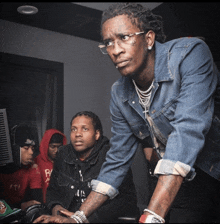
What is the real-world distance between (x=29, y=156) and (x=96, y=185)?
0.88 metres

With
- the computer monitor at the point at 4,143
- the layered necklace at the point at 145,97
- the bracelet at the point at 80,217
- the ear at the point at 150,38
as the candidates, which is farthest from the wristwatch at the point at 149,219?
the computer monitor at the point at 4,143

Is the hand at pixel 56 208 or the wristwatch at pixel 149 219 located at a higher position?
the wristwatch at pixel 149 219

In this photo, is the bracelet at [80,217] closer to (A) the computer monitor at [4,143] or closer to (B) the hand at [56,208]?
(B) the hand at [56,208]

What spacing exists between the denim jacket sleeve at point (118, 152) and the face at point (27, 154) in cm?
→ 80

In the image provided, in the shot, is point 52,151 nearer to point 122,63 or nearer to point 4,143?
point 4,143

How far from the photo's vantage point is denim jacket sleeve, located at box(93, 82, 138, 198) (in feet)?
2.41

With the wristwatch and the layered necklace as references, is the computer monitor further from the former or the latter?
the wristwatch

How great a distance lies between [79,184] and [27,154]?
485 millimetres

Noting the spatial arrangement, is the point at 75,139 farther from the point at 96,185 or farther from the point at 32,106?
the point at 96,185

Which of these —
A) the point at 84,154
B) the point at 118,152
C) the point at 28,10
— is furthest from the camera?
the point at 28,10

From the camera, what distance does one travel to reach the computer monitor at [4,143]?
1.29 m

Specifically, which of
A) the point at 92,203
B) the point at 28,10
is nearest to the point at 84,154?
the point at 92,203

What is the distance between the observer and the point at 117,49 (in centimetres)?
64

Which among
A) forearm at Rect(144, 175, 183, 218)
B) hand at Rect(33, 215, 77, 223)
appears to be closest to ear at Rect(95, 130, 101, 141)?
hand at Rect(33, 215, 77, 223)
